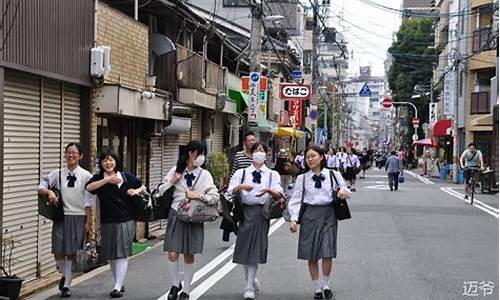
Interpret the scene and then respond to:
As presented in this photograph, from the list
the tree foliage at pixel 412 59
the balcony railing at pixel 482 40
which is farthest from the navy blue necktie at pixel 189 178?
the tree foliage at pixel 412 59

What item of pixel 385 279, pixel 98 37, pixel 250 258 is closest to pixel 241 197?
pixel 250 258

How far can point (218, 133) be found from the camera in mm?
24984

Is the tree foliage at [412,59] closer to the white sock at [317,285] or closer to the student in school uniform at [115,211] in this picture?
the white sock at [317,285]

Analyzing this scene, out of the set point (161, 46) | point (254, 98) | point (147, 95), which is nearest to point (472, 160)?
point (254, 98)

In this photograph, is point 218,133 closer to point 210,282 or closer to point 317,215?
point 210,282

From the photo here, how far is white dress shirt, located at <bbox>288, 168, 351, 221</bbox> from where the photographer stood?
8.69 meters

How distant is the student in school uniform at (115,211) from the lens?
8.72 meters

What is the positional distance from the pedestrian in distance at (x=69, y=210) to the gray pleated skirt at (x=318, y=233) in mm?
2609

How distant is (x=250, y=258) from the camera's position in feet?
28.5

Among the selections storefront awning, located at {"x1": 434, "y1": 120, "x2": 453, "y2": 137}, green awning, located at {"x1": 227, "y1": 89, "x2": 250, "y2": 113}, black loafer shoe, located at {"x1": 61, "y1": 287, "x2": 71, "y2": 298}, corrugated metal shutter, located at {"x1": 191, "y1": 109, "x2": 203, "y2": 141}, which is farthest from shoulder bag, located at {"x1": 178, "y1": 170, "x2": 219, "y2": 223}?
storefront awning, located at {"x1": 434, "y1": 120, "x2": 453, "y2": 137}

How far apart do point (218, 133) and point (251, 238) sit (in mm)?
16356

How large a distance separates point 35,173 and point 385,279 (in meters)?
4.96

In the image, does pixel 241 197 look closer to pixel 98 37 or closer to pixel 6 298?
pixel 6 298

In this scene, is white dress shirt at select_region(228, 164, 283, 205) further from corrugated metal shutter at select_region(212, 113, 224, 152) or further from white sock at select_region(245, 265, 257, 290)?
corrugated metal shutter at select_region(212, 113, 224, 152)
